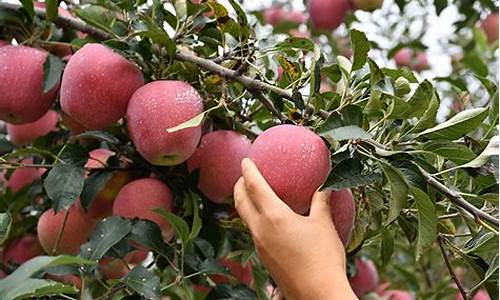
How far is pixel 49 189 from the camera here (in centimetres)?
118

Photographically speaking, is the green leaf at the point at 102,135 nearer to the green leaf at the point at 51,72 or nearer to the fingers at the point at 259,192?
the green leaf at the point at 51,72

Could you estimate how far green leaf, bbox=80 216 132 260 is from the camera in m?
1.11

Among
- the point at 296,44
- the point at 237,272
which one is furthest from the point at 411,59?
the point at 296,44

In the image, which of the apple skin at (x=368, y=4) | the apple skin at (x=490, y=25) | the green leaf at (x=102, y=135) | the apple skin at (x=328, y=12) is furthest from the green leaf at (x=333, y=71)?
the apple skin at (x=490, y=25)

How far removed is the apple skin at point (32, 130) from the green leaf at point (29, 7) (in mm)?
300

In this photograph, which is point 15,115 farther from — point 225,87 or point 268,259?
point 268,259

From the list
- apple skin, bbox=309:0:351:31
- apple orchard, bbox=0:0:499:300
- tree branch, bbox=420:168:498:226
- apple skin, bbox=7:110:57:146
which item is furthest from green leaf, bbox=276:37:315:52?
apple skin, bbox=309:0:351:31

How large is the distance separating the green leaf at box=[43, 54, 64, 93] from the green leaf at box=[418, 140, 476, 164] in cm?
61

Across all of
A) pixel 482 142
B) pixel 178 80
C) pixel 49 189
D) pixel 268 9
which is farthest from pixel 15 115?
pixel 268 9

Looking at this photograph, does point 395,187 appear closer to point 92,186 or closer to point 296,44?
point 296,44

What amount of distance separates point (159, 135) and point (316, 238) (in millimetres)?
310

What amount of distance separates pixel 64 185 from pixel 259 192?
40 centimetres

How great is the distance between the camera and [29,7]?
131 cm

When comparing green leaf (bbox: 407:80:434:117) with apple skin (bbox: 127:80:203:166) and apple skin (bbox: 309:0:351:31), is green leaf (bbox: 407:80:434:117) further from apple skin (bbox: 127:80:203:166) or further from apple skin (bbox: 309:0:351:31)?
apple skin (bbox: 309:0:351:31)
